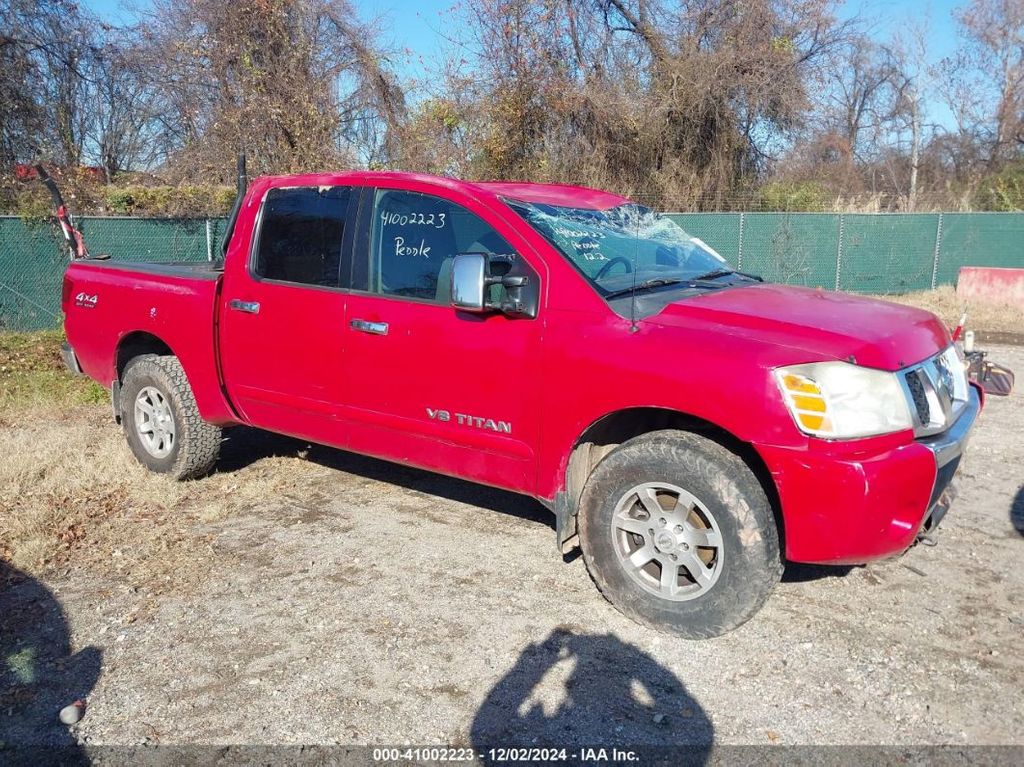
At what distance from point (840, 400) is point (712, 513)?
0.68 meters

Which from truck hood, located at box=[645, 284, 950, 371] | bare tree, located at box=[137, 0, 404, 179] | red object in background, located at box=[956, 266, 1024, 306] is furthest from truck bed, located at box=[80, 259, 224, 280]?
red object in background, located at box=[956, 266, 1024, 306]

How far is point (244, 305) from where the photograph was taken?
15.9ft

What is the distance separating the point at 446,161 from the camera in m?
16.8

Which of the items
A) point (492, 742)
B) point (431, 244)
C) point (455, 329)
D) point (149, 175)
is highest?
point (149, 175)

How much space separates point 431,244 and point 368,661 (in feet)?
6.79

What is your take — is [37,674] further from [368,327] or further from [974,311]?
[974,311]

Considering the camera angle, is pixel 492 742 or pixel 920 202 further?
pixel 920 202

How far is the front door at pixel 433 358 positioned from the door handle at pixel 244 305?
768mm

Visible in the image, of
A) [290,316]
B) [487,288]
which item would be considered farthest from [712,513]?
[290,316]

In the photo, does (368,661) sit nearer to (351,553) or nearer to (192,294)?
(351,553)

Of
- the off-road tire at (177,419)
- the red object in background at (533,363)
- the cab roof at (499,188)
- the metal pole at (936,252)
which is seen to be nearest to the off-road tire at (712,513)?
the red object in background at (533,363)

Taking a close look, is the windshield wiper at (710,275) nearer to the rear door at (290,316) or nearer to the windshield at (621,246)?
the windshield at (621,246)

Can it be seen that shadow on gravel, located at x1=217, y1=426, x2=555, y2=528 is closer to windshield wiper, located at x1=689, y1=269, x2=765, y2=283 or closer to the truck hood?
windshield wiper, located at x1=689, y1=269, x2=765, y2=283

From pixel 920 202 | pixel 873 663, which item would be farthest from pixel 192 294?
pixel 920 202
